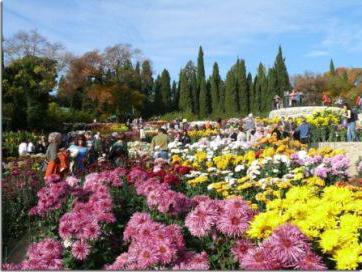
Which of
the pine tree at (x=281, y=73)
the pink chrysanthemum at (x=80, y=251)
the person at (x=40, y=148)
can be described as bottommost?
the person at (x=40, y=148)

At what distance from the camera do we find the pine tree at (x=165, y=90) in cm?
5541

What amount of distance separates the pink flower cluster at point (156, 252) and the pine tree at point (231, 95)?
48.8 meters

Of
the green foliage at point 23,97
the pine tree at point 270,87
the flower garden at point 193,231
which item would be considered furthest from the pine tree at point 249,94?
the flower garden at point 193,231

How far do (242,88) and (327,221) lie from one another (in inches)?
1955

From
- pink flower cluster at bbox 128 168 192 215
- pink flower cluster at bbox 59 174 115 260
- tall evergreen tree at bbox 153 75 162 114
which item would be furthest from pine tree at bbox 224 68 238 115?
pink flower cluster at bbox 59 174 115 260

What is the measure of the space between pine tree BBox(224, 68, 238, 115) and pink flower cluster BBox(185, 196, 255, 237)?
1912 inches

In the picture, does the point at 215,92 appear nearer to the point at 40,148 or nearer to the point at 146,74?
the point at 146,74

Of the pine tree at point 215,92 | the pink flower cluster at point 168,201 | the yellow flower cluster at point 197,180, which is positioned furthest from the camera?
the pine tree at point 215,92

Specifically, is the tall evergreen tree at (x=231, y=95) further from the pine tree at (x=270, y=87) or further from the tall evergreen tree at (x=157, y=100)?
the tall evergreen tree at (x=157, y=100)

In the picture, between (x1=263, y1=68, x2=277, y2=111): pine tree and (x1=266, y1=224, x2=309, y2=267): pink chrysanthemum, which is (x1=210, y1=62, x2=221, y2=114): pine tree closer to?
(x1=263, y1=68, x2=277, y2=111): pine tree

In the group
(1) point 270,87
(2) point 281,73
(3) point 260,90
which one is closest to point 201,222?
(1) point 270,87

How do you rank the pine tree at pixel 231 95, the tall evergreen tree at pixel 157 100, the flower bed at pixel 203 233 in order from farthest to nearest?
1. the tall evergreen tree at pixel 157 100
2. the pine tree at pixel 231 95
3. the flower bed at pixel 203 233

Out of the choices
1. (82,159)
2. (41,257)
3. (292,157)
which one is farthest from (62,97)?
(41,257)

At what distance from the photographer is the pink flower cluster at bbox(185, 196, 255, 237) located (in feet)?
10.1
